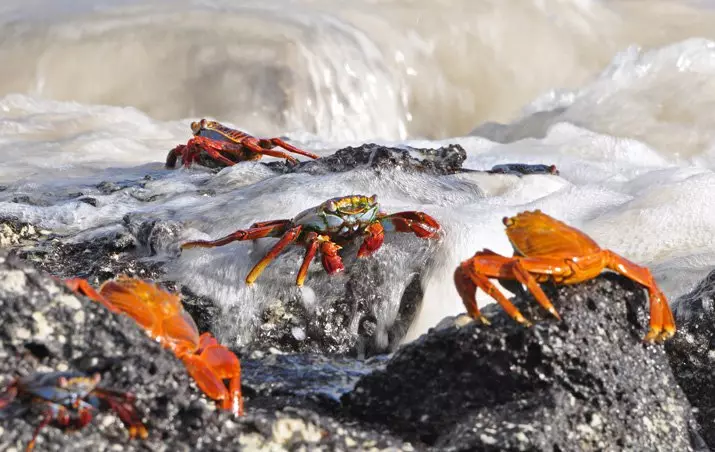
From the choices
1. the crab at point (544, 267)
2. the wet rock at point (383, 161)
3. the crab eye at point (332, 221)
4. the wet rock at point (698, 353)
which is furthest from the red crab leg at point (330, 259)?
the crab at point (544, 267)

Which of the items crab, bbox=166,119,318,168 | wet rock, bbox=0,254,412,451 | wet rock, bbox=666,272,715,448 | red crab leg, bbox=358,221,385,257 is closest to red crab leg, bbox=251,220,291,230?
red crab leg, bbox=358,221,385,257

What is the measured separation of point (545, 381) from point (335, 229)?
299 cm

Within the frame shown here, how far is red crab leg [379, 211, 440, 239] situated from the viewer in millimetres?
5027

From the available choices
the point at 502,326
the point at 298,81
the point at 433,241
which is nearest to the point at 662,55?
the point at 298,81

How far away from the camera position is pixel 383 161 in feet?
20.6

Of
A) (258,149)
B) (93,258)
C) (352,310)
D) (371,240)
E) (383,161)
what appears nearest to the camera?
(352,310)

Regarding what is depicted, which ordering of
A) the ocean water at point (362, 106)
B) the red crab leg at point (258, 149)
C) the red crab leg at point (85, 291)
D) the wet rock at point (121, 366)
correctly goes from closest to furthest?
the wet rock at point (121, 366)
the red crab leg at point (85, 291)
the ocean water at point (362, 106)
the red crab leg at point (258, 149)

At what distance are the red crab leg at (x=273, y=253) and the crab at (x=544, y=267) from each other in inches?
106

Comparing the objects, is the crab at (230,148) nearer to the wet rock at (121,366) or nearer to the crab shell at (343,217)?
the crab shell at (343,217)

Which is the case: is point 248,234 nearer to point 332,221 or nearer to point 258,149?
point 332,221

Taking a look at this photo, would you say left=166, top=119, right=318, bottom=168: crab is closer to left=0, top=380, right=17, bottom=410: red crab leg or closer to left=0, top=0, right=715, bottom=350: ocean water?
left=0, top=0, right=715, bottom=350: ocean water

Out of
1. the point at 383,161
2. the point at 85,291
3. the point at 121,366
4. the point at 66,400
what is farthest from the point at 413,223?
the point at 66,400

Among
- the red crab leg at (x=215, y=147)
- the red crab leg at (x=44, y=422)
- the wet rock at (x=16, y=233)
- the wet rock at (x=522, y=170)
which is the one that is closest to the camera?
the red crab leg at (x=44, y=422)

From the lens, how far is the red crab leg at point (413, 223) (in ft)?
16.5
